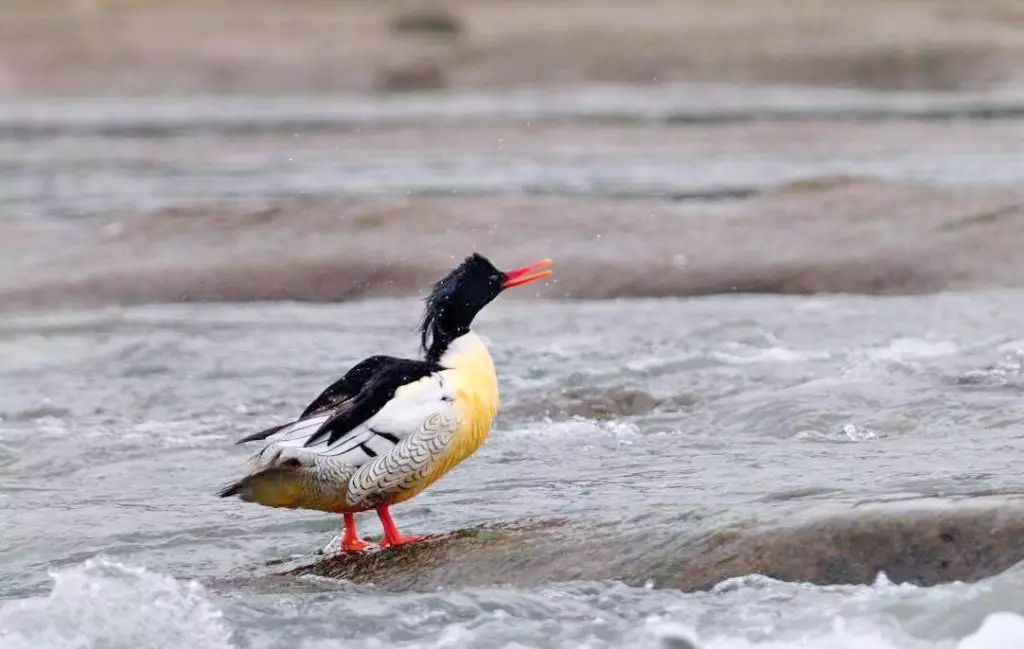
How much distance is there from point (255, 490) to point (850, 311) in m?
6.60

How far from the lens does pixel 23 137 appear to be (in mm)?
24047

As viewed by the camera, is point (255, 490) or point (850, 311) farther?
point (850, 311)

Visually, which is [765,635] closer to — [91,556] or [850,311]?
[91,556]

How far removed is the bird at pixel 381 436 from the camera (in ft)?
21.1

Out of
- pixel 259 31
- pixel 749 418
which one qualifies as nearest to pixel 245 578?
pixel 749 418

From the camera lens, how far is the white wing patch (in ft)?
21.1

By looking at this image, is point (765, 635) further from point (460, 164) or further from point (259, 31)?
point (259, 31)

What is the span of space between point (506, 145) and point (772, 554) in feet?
51.5

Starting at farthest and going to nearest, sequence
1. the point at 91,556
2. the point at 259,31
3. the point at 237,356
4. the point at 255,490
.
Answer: the point at 259,31
the point at 237,356
the point at 91,556
the point at 255,490

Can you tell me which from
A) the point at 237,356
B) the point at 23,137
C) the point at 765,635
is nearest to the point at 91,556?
the point at 765,635

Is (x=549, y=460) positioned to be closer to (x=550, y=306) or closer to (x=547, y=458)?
(x=547, y=458)

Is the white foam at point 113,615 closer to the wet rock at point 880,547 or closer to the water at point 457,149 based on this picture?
the wet rock at point 880,547

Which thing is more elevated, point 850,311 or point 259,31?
point 259,31

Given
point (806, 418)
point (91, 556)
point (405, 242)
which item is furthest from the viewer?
point (405, 242)
